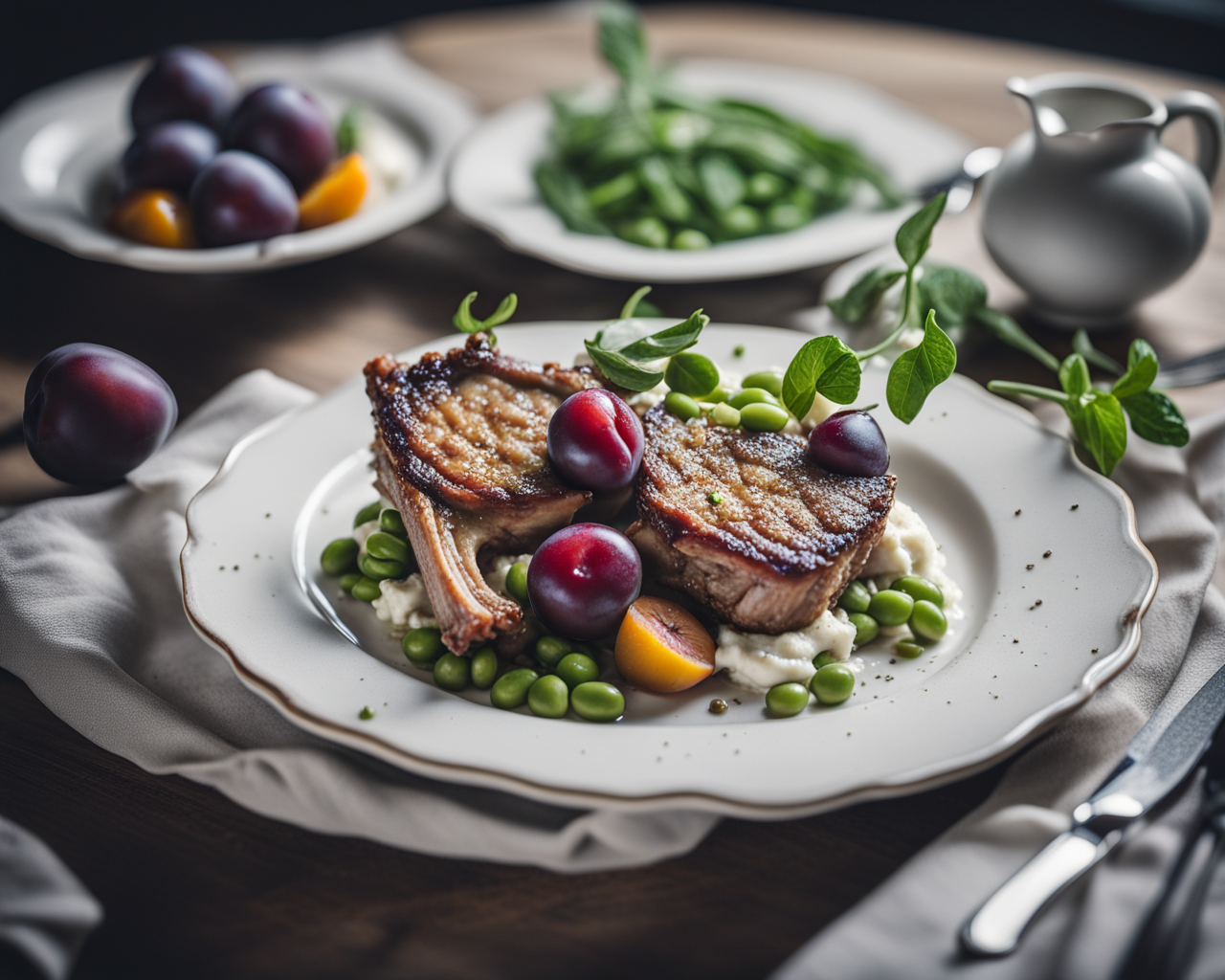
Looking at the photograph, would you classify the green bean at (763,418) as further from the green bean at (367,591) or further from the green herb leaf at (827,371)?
the green bean at (367,591)

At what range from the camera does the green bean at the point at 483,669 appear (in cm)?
252

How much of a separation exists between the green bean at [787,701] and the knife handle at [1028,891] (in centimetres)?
60

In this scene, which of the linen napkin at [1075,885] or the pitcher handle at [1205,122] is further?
the pitcher handle at [1205,122]

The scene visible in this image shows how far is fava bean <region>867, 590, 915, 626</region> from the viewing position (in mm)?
2656

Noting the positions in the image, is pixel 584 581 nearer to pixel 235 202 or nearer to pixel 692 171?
pixel 235 202

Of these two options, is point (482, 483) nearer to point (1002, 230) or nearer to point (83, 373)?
point (83, 373)

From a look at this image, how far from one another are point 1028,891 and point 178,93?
4.55 m

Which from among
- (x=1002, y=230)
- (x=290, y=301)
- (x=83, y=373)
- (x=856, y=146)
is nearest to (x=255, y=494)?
(x=83, y=373)

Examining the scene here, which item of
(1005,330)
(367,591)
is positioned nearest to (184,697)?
(367,591)

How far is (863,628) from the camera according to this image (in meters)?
2.65

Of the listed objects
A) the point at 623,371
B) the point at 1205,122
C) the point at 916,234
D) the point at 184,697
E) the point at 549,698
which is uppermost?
the point at 1205,122

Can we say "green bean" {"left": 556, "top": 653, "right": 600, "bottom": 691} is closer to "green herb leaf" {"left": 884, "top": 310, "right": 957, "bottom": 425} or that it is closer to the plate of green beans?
"green herb leaf" {"left": 884, "top": 310, "right": 957, "bottom": 425}

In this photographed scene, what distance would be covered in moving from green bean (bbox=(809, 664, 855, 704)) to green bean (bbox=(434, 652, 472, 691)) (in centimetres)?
86

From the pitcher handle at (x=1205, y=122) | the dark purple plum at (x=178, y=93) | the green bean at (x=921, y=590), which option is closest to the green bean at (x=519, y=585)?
the green bean at (x=921, y=590)
